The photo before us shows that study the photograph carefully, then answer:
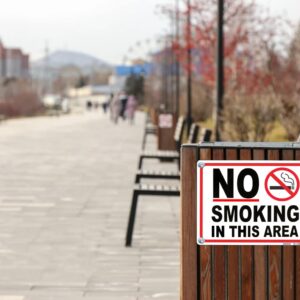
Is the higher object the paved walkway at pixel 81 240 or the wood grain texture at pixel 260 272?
the wood grain texture at pixel 260 272

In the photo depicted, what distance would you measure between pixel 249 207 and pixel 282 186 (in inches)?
7.6

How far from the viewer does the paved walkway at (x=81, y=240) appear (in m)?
7.49

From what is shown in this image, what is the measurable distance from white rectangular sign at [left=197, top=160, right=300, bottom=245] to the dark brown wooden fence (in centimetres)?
5

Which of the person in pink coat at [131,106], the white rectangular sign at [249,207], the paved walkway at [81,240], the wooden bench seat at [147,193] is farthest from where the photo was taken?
the person in pink coat at [131,106]

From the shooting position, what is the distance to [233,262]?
5.00m

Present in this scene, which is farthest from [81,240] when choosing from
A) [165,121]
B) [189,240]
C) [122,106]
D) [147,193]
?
[122,106]

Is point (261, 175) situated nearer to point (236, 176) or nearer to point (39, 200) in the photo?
point (236, 176)

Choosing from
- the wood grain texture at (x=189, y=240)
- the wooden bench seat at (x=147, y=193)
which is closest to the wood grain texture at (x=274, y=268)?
the wood grain texture at (x=189, y=240)

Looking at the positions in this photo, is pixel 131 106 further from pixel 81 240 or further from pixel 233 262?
pixel 233 262

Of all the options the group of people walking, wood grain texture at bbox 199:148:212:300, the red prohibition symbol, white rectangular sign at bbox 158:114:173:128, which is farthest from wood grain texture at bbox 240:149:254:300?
the group of people walking

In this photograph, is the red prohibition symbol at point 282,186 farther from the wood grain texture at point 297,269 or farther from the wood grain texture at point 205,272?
the wood grain texture at point 205,272

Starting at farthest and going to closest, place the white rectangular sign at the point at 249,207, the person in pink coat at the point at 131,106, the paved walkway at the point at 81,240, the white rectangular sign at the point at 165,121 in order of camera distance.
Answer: the person in pink coat at the point at 131,106 < the white rectangular sign at the point at 165,121 < the paved walkway at the point at 81,240 < the white rectangular sign at the point at 249,207

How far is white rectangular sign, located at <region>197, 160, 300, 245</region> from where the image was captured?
16.3ft

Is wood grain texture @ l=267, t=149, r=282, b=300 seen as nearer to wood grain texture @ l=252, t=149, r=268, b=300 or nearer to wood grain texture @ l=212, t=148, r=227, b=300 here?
wood grain texture @ l=252, t=149, r=268, b=300
